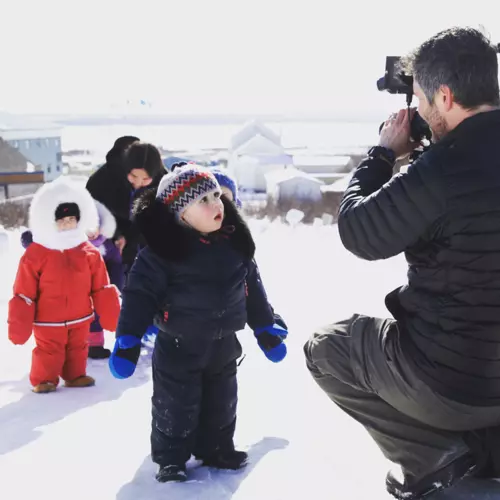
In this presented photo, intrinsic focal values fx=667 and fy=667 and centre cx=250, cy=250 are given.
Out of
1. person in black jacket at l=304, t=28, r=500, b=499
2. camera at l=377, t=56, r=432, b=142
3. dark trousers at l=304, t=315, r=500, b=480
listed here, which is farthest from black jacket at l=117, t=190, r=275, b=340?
camera at l=377, t=56, r=432, b=142

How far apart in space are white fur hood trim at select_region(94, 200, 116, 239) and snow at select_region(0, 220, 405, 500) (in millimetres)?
892

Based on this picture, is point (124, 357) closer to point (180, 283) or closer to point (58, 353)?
point (180, 283)

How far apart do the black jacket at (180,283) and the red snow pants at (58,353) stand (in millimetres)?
1345

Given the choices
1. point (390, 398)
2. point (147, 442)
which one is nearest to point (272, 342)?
point (147, 442)

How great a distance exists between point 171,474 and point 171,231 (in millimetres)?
1002

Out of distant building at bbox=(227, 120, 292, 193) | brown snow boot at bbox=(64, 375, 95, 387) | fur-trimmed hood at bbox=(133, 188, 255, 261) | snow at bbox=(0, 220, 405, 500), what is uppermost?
fur-trimmed hood at bbox=(133, 188, 255, 261)

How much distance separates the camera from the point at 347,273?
24.1 feet

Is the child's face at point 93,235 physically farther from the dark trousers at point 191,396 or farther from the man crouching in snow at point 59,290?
the dark trousers at point 191,396

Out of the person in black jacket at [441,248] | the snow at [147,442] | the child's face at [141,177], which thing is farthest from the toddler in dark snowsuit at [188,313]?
the child's face at [141,177]

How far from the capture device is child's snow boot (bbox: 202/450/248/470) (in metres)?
2.88

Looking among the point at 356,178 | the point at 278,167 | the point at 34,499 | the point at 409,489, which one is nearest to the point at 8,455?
the point at 34,499

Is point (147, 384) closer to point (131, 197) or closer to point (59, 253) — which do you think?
point (59, 253)

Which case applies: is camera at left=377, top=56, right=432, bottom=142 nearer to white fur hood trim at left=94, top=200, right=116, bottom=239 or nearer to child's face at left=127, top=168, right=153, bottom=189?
child's face at left=127, top=168, right=153, bottom=189

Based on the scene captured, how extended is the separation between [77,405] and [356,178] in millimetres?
2329
